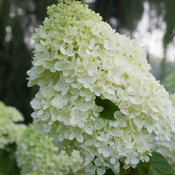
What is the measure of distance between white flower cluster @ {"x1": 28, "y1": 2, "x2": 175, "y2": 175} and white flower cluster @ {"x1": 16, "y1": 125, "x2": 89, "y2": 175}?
0.52 m

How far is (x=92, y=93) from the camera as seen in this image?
54cm

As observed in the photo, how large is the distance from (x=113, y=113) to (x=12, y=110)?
119 cm

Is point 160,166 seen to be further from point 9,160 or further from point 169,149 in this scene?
point 9,160

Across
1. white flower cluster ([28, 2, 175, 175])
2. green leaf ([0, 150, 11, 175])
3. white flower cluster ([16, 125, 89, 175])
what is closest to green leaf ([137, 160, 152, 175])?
white flower cluster ([28, 2, 175, 175])

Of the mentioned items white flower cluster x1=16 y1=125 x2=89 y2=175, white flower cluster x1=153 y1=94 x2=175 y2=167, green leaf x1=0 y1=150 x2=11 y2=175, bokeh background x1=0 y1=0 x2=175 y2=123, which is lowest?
green leaf x1=0 y1=150 x2=11 y2=175

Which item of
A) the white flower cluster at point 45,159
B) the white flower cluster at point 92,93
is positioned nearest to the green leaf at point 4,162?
the white flower cluster at point 45,159

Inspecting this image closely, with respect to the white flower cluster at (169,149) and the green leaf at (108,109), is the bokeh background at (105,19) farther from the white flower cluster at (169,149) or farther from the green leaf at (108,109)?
the green leaf at (108,109)

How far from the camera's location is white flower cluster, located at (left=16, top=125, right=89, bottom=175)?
1.08 metres

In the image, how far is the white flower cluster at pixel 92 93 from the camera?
21.3 inches

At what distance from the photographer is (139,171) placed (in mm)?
610

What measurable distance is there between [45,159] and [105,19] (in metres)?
0.78

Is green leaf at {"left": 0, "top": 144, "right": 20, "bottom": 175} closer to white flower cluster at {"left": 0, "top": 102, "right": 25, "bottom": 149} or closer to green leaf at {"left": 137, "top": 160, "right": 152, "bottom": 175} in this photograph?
white flower cluster at {"left": 0, "top": 102, "right": 25, "bottom": 149}

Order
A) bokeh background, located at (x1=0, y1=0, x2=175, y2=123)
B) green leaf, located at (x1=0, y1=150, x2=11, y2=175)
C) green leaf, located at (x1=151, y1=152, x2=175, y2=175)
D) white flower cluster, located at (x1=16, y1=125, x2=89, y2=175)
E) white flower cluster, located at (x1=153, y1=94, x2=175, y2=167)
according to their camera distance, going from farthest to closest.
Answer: bokeh background, located at (x1=0, y1=0, x2=175, y2=123), green leaf, located at (x1=0, y1=150, x2=11, y2=175), white flower cluster, located at (x1=16, y1=125, x2=89, y2=175), white flower cluster, located at (x1=153, y1=94, x2=175, y2=167), green leaf, located at (x1=151, y1=152, x2=175, y2=175)

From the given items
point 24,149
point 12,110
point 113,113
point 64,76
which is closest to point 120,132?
point 113,113
